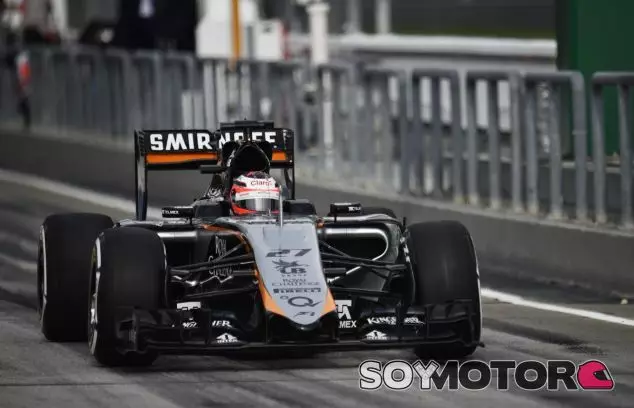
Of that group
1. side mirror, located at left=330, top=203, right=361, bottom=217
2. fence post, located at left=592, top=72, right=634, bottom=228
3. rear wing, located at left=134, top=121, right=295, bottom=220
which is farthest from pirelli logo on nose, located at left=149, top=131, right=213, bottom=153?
fence post, located at left=592, top=72, right=634, bottom=228

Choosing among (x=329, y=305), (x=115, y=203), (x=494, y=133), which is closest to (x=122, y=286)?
(x=329, y=305)

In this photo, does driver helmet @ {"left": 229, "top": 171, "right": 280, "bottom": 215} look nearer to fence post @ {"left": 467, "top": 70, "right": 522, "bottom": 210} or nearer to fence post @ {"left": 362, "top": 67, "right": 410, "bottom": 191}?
fence post @ {"left": 467, "top": 70, "right": 522, "bottom": 210}

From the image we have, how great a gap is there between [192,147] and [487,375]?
353 centimetres

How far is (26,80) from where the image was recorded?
27.7 metres

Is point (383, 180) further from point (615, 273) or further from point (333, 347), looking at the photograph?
point (333, 347)

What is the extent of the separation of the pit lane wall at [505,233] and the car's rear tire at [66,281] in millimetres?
4251

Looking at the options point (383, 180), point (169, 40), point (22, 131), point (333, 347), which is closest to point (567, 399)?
point (333, 347)

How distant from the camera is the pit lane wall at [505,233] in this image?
15086 millimetres

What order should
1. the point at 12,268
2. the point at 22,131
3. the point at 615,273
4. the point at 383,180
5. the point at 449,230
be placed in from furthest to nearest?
1. the point at 22,131
2. the point at 383,180
3. the point at 12,268
4. the point at 615,273
5. the point at 449,230

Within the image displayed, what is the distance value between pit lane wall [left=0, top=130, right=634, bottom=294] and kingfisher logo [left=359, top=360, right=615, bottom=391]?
3.63 metres

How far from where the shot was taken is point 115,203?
71.9ft

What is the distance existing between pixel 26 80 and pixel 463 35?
576 inches

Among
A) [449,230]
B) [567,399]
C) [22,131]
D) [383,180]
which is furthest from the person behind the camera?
[22,131]

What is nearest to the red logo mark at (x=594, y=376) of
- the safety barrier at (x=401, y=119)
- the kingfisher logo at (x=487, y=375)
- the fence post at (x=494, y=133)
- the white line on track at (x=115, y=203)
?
the kingfisher logo at (x=487, y=375)
